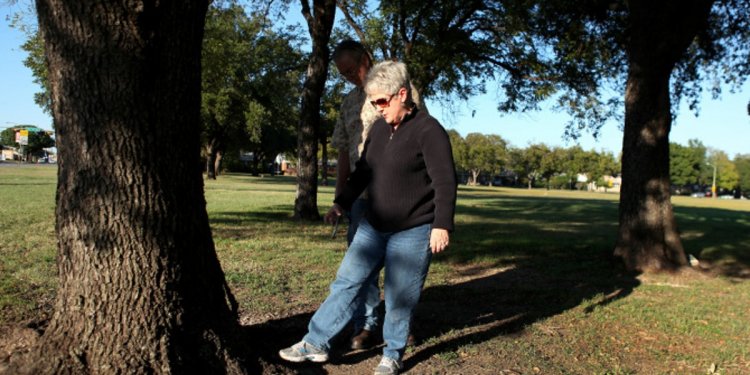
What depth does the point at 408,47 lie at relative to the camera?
18.8 m

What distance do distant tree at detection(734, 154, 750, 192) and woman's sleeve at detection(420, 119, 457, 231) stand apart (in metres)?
138

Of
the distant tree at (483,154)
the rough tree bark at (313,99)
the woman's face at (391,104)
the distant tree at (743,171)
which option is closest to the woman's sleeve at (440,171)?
the woman's face at (391,104)

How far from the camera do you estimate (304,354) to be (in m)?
3.42

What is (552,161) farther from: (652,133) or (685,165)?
(652,133)

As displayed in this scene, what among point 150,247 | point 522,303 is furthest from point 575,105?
point 150,247

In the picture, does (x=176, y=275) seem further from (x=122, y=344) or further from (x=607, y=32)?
(x=607, y=32)

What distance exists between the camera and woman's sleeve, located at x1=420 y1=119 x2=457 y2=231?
3.18 metres

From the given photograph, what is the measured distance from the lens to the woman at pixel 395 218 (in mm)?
3277

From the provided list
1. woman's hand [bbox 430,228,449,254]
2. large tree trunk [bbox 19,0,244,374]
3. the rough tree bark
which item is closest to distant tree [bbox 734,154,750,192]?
the rough tree bark

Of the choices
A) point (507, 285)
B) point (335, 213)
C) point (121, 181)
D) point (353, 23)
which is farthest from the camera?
point (353, 23)

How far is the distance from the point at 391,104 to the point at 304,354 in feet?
5.03

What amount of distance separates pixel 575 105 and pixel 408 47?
17.9 ft

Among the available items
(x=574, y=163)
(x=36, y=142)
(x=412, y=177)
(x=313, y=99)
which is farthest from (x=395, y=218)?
(x=36, y=142)

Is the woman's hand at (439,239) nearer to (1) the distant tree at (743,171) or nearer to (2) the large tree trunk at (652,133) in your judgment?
(2) the large tree trunk at (652,133)
